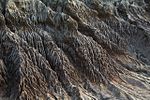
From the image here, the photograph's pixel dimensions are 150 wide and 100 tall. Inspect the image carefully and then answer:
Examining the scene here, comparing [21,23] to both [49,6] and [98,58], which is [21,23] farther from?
[98,58]

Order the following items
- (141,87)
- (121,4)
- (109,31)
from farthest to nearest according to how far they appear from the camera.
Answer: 1. (121,4)
2. (109,31)
3. (141,87)

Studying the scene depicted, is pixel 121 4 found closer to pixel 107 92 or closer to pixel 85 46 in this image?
pixel 85 46

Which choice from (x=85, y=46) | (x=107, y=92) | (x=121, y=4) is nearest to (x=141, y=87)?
(x=107, y=92)

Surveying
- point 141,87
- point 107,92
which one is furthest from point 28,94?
point 141,87

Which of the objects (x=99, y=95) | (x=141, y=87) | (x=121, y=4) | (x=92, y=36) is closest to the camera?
(x=99, y=95)

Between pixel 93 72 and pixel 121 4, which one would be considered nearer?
pixel 93 72

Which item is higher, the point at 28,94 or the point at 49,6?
the point at 49,6
